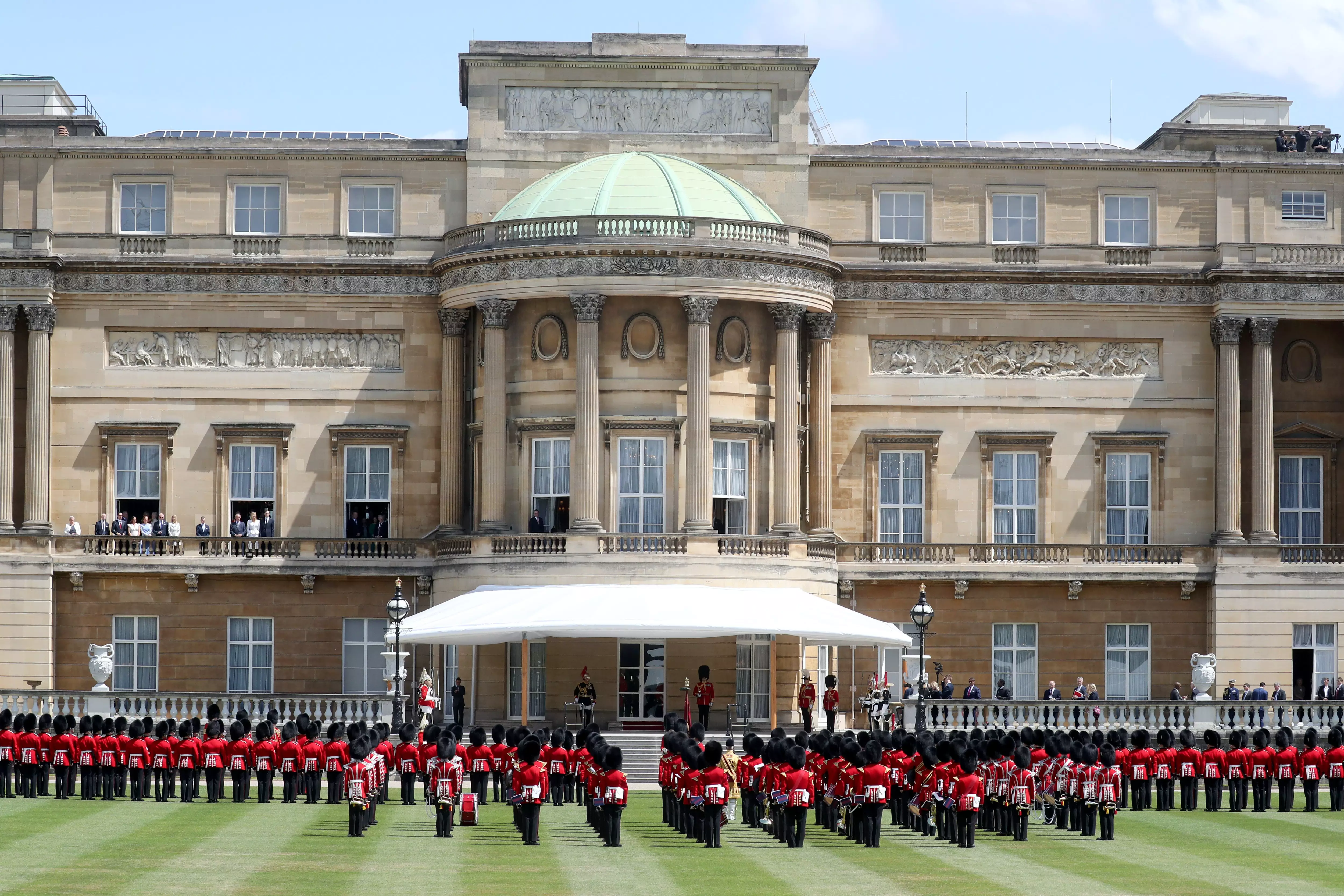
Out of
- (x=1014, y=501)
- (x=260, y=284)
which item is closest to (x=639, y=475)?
(x=1014, y=501)

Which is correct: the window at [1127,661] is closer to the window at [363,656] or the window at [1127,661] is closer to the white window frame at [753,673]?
the white window frame at [753,673]

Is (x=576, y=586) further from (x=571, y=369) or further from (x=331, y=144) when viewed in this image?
(x=331, y=144)

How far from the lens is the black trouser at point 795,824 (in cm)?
3164

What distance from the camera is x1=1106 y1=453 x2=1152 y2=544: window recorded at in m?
58.3

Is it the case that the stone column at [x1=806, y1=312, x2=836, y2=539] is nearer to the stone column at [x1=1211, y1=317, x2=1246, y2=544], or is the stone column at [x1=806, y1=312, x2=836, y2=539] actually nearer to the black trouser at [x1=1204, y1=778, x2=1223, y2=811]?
the stone column at [x1=1211, y1=317, x2=1246, y2=544]

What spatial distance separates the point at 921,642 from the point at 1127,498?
45.4ft

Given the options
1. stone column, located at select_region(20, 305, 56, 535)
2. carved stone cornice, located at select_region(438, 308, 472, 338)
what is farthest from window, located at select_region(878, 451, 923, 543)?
stone column, located at select_region(20, 305, 56, 535)

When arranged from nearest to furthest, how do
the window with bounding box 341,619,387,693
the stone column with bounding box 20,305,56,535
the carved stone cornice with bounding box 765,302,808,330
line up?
the carved stone cornice with bounding box 765,302,808,330 → the stone column with bounding box 20,305,56,535 → the window with bounding box 341,619,387,693

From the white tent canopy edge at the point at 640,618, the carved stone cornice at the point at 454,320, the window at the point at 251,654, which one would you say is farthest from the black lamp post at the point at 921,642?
the window at the point at 251,654

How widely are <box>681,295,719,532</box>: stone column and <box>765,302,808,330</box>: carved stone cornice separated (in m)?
1.93

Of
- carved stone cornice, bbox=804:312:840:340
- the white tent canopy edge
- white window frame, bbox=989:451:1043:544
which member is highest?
carved stone cornice, bbox=804:312:840:340

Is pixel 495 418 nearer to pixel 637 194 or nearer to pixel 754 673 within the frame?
pixel 637 194

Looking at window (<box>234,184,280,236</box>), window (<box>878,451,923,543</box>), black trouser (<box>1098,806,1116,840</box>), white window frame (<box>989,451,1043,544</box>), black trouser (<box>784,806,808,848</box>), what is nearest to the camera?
black trouser (<box>784,806,808,848</box>)

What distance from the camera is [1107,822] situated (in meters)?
33.3
